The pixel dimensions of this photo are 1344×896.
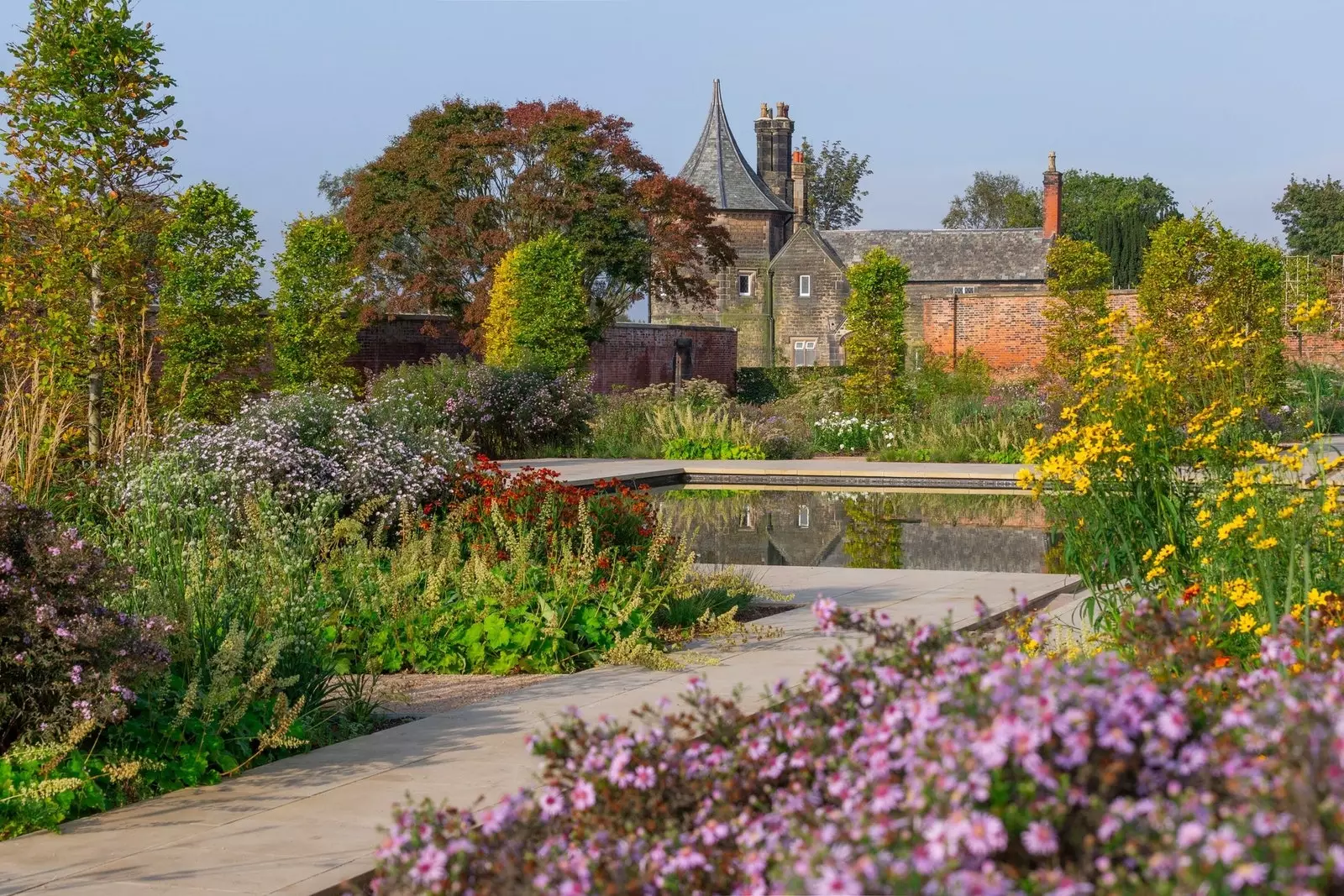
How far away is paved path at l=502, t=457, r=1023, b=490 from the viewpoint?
Answer: 17141 mm

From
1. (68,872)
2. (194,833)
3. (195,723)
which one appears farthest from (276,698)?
(68,872)

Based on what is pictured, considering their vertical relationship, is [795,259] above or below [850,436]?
above

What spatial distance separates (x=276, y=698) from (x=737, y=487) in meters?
13.1

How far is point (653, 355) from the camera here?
118ft

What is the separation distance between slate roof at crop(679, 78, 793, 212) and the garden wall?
41.0 feet

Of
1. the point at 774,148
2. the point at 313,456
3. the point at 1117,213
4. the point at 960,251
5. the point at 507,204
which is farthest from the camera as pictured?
the point at 1117,213

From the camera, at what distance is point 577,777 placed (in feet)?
7.89

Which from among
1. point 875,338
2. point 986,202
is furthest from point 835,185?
point 875,338

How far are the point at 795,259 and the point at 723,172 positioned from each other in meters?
4.25

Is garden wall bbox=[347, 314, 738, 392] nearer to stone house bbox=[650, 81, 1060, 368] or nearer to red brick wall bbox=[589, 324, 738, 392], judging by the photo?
red brick wall bbox=[589, 324, 738, 392]

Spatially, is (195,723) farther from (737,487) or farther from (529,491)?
(737,487)

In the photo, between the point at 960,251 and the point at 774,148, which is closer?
the point at 960,251

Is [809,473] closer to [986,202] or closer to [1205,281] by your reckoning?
[1205,281]

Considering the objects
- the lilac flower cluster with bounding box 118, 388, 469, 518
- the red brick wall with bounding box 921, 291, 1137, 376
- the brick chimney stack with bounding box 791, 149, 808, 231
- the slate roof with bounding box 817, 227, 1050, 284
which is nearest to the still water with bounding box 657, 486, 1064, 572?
the lilac flower cluster with bounding box 118, 388, 469, 518
